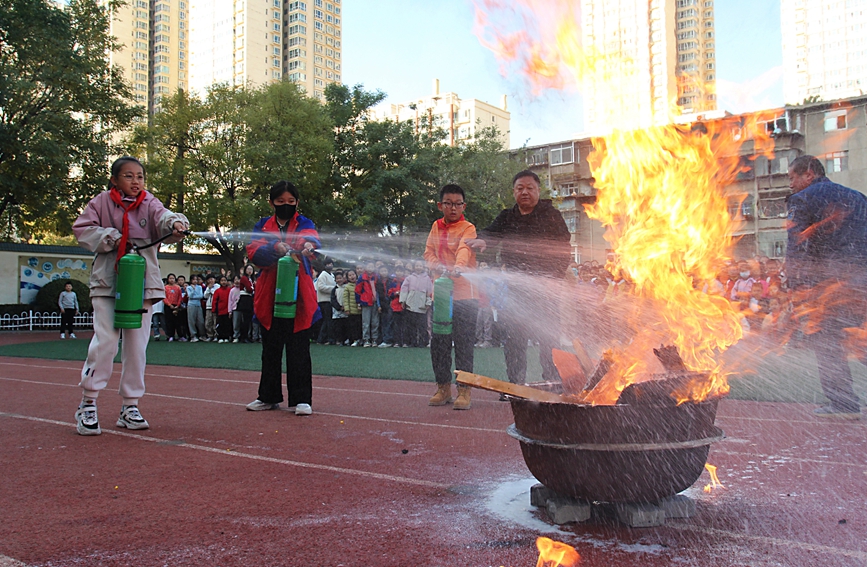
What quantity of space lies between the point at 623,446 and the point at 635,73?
3428 millimetres

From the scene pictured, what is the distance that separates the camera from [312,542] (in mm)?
2992

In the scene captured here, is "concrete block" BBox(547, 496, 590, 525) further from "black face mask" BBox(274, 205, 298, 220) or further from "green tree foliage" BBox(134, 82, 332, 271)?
"green tree foliage" BBox(134, 82, 332, 271)

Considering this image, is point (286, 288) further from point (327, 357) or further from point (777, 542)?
point (327, 357)

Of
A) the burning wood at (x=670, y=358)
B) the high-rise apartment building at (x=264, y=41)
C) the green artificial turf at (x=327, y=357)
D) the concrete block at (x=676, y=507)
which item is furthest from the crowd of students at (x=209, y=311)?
the high-rise apartment building at (x=264, y=41)

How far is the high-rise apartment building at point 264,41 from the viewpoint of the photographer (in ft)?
343

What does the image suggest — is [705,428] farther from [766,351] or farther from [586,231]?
[586,231]

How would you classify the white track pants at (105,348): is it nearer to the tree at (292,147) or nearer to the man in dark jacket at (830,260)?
the man in dark jacket at (830,260)

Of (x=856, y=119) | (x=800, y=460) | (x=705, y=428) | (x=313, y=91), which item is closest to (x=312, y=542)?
(x=705, y=428)

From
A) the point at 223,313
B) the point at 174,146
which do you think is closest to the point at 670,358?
the point at 223,313

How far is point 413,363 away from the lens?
11.4 metres

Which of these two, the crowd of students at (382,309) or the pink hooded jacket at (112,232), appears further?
the crowd of students at (382,309)

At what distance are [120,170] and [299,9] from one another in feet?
371

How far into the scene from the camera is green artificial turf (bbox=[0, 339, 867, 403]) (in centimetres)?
772

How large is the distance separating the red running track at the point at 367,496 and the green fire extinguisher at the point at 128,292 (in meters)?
0.94
